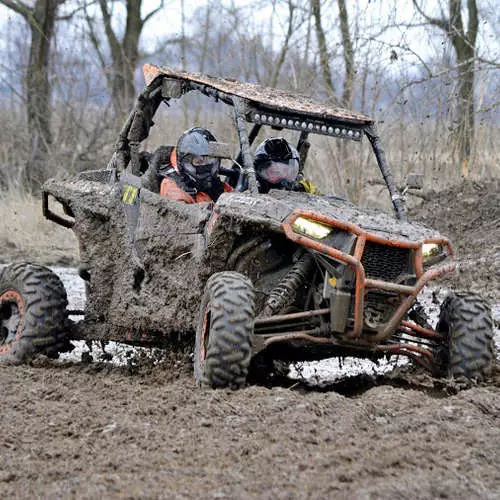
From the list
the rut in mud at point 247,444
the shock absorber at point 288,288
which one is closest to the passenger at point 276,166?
the shock absorber at point 288,288

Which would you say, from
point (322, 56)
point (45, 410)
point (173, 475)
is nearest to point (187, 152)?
point (45, 410)

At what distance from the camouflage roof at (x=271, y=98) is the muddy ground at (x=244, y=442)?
6.18ft

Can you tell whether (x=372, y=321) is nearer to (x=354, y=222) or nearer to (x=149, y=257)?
(x=354, y=222)

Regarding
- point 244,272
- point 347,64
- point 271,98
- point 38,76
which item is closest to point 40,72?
point 38,76

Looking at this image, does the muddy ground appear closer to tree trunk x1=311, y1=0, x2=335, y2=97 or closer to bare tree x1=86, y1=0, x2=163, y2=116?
tree trunk x1=311, y1=0, x2=335, y2=97

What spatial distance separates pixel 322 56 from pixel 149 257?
894 cm

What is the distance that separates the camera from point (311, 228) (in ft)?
19.7

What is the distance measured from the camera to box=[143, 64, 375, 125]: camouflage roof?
22.3 ft

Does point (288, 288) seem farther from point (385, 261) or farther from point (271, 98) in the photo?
point (271, 98)

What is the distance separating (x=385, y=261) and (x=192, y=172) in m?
1.82

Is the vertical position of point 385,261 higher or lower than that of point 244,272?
higher

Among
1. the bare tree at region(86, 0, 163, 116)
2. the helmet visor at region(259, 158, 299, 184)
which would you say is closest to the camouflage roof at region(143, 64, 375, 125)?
the helmet visor at region(259, 158, 299, 184)

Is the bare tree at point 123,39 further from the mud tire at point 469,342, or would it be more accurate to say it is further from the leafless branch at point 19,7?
the mud tire at point 469,342

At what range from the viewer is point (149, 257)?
23.8 ft
